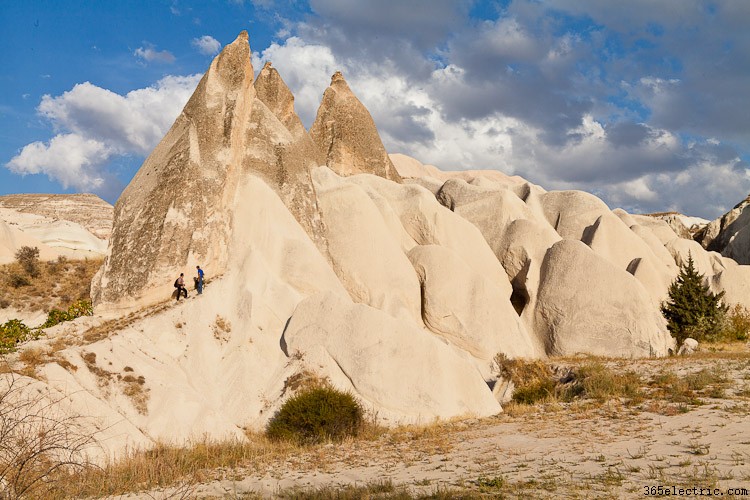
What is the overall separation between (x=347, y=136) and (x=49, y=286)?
14726mm

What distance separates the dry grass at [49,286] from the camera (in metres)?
23.6

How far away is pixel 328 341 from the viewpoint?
1398cm

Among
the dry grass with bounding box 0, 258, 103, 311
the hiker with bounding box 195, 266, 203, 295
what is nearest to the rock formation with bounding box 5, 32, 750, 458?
the hiker with bounding box 195, 266, 203, 295

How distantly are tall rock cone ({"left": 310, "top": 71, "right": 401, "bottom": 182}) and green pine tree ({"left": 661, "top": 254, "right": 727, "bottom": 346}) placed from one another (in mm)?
13908

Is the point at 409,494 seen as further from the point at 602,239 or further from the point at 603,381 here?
the point at 602,239

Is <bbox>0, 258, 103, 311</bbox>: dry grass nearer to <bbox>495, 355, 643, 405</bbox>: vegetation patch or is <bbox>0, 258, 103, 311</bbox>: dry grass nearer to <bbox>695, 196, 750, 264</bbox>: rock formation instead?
<bbox>495, 355, 643, 405</bbox>: vegetation patch

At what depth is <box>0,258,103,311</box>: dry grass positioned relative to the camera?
2358cm

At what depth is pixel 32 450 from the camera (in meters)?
5.24

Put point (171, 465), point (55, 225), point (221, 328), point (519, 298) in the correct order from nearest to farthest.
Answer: point (171, 465), point (221, 328), point (519, 298), point (55, 225)

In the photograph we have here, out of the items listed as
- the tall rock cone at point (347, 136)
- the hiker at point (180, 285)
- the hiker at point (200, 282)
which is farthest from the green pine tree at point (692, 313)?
the hiker at point (180, 285)

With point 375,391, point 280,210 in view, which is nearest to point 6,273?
point 280,210

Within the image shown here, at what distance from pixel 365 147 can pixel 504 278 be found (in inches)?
392

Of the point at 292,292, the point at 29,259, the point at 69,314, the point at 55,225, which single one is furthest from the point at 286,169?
the point at 55,225

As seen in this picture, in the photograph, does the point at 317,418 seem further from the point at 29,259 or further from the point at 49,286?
the point at 29,259
